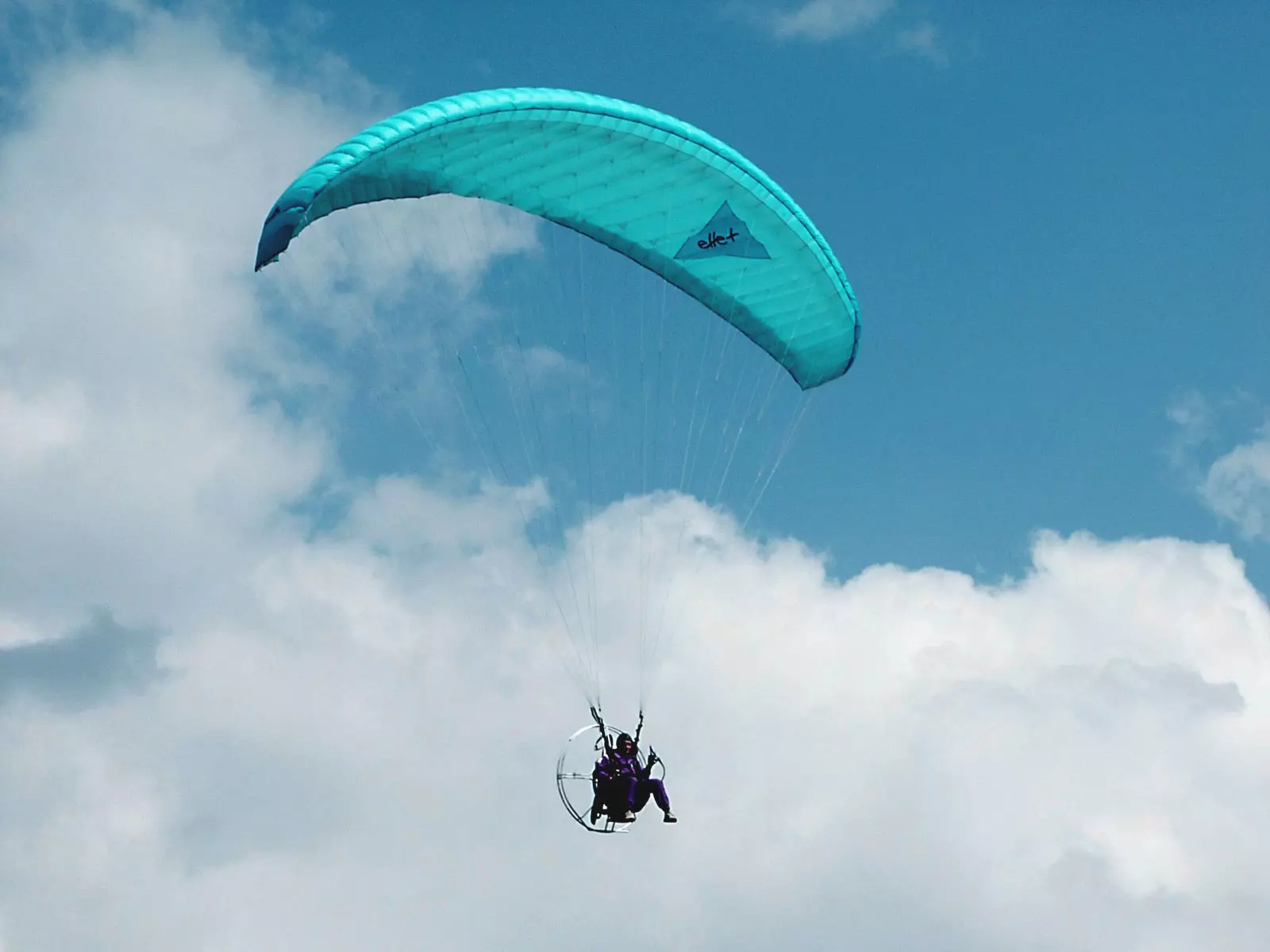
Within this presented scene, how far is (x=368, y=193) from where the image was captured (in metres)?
21.2

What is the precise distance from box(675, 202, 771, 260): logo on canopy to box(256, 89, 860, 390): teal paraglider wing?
0.02 metres

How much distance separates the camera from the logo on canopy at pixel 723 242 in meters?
23.5

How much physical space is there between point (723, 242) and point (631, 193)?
1621mm

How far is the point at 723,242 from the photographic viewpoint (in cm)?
2377

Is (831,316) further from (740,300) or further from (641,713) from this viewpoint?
(641,713)

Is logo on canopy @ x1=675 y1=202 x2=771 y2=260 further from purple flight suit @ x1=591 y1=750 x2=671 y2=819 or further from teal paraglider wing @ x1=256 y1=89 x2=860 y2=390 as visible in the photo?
purple flight suit @ x1=591 y1=750 x2=671 y2=819

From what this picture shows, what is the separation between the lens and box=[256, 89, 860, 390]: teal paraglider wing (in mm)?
20078

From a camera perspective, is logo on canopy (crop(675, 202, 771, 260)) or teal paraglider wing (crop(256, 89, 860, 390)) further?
logo on canopy (crop(675, 202, 771, 260))

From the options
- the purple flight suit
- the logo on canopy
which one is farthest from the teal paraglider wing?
the purple flight suit

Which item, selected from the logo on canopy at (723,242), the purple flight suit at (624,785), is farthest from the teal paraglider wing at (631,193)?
the purple flight suit at (624,785)

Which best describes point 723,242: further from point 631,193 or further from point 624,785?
point 624,785

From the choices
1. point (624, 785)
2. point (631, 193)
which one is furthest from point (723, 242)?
point (624, 785)

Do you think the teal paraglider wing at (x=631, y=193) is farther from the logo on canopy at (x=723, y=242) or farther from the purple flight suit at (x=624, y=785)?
the purple flight suit at (x=624, y=785)

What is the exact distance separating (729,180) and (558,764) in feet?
26.9
